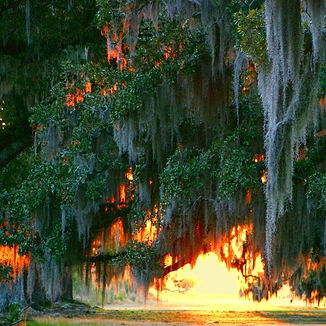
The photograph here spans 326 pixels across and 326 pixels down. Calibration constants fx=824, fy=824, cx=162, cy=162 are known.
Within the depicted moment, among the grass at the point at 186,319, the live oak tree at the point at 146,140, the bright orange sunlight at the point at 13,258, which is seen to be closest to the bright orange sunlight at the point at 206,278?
the grass at the point at 186,319

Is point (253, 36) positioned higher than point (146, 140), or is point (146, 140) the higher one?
point (253, 36)

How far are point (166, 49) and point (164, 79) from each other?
0.50 m

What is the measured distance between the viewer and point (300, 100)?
10.1 metres

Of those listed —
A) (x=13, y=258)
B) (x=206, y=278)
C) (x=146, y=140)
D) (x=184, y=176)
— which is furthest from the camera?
(x=206, y=278)

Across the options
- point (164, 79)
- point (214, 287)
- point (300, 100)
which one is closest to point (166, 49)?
point (164, 79)

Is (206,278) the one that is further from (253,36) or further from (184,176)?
(253,36)

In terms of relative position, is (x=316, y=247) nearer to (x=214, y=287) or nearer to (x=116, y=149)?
(x=116, y=149)

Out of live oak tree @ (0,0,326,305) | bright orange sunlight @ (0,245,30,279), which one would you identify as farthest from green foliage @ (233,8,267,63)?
bright orange sunlight @ (0,245,30,279)

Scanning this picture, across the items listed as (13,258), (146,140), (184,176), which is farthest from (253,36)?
(13,258)

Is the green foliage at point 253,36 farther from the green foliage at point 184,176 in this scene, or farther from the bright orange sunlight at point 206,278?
the bright orange sunlight at point 206,278

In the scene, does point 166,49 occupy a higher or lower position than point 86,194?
higher

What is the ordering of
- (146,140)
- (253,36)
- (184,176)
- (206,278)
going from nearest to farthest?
(253,36) < (184,176) < (146,140) < (206,278)

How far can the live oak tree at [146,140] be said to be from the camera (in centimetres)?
1271

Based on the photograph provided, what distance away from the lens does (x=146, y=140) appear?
45.7 feet
